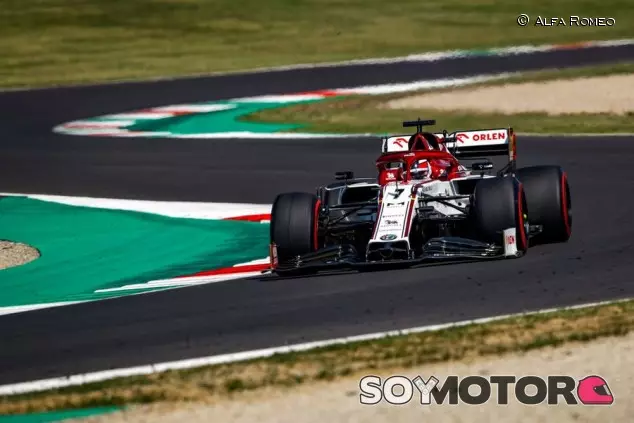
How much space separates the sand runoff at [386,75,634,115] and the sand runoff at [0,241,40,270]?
41.0 ft

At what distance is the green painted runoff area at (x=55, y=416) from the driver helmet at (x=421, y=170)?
590 centimetres

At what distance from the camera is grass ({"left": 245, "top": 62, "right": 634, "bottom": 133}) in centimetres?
2373

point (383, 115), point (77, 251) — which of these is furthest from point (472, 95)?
Result: point (77, 251)

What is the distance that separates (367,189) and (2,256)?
14.1 feet

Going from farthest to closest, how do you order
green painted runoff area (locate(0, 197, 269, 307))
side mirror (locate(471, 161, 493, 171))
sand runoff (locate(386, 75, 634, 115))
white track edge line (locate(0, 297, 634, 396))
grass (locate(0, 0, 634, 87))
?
grass (locate(0, 0, 634, 87)) → sand runoff (locate(386, 75, 634, 115)) → side mirror (locate(471, 161, 493, 171)) → green painted runoff area (locate(0, 197, 269, 307)) → white track edge line (locate(0, 297, 634, 396))

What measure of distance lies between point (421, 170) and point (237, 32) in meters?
30.6

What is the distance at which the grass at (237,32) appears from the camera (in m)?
38.7

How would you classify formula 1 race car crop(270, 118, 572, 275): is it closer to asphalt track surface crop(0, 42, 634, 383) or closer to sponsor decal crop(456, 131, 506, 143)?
asphalt track surface crop(0, 42, 634, 383)

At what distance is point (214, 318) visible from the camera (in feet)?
37.9

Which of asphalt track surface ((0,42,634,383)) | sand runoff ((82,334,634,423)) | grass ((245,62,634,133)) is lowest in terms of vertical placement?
sand runoff ((82,334,634,423))

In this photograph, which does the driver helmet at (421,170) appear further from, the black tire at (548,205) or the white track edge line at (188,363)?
the white track edge line at (188,363)

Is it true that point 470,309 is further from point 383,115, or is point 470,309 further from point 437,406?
point 383,115

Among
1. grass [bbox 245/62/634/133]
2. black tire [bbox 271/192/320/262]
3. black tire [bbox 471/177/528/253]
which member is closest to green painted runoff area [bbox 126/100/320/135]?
grass [bbox 245/62/634/133]

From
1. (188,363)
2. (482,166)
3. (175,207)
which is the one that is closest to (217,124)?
(175,207)
